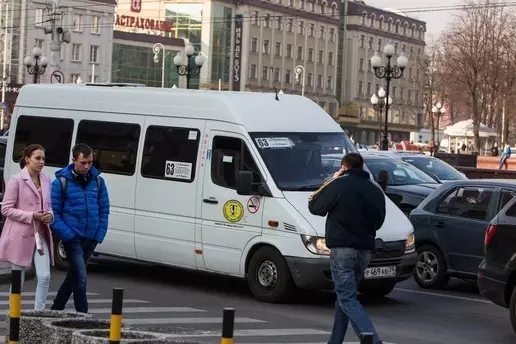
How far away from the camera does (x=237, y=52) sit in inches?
4926

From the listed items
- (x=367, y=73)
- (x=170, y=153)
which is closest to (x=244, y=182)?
(x=170, y=153)

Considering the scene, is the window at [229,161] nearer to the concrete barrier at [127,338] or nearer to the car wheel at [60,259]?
the car wheel at [60,259]

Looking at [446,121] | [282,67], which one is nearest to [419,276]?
[282,67]

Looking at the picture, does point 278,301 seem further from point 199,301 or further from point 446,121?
point 446,121

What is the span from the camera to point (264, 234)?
14766 mm

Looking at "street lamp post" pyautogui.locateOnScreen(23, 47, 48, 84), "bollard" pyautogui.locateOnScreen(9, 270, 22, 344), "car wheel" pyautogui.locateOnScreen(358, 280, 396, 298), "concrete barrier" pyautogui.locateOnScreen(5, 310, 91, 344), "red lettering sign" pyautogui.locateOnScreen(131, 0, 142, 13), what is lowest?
"car wheel" pyautogui.locateOnScreen(358, 280, 396, 298)

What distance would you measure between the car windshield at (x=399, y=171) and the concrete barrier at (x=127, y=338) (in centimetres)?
1581

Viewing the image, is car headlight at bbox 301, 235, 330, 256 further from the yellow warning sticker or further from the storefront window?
the storefront window

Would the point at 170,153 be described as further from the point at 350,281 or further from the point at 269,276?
the point at 350,281

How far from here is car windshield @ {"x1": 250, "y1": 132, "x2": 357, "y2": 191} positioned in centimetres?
1493

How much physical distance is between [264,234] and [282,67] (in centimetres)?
11926

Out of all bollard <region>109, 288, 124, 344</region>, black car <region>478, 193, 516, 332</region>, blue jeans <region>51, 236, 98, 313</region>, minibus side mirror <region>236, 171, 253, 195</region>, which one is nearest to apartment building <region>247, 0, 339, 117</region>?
minibus side mirror <region>236, 171, 253, 195</region>

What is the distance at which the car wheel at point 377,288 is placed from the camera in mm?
14898

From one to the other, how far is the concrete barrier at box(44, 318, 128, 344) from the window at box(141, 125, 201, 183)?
273 inches
